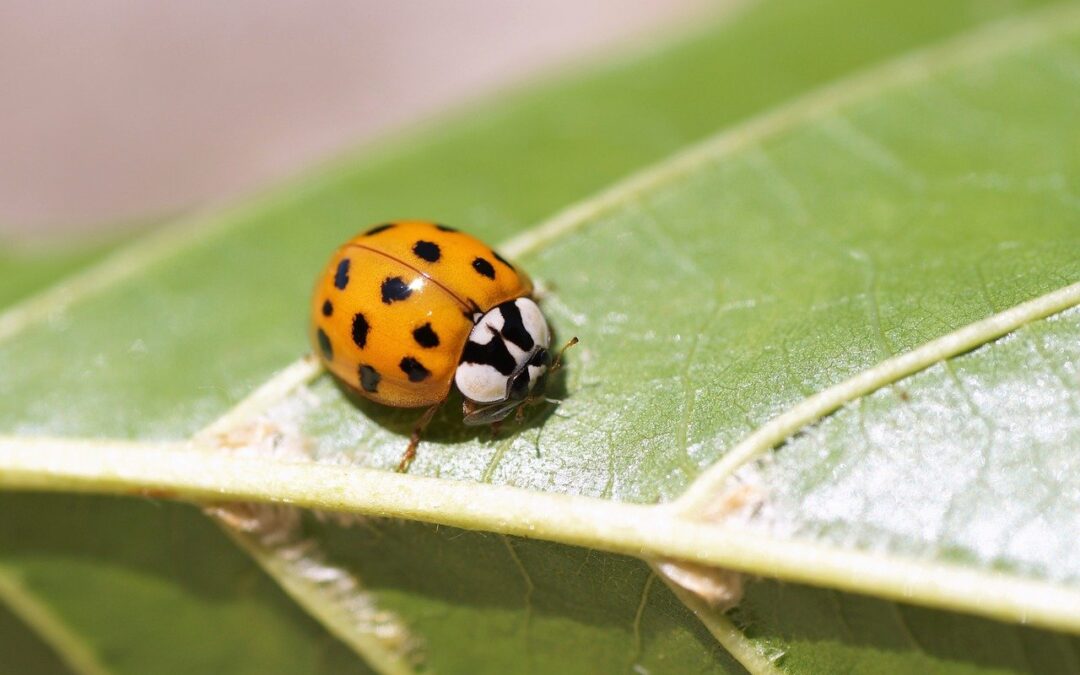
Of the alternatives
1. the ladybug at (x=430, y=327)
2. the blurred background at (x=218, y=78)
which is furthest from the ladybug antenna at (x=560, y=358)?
the blurred background at (x=218, y=78)

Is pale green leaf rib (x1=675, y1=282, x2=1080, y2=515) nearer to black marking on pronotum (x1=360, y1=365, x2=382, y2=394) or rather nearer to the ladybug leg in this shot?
the ladybug leg

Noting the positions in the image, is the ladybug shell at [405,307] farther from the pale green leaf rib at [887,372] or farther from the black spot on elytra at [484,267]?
the pale green leaf rib at [887,372]

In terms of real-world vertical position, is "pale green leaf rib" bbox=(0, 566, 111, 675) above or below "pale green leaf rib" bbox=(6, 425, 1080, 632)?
below

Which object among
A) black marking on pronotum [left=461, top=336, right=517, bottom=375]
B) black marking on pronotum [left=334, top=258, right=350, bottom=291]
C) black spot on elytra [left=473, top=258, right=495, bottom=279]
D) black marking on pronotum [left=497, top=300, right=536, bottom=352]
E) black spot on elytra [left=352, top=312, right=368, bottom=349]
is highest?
black marking on pronotum [left=334, top=258, right=350, bottom=291]

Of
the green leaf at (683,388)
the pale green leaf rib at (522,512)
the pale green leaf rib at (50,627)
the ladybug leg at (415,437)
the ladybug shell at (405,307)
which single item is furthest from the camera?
the pale green leaf rib at (50,627)

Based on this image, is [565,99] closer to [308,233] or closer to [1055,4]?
[308,233]

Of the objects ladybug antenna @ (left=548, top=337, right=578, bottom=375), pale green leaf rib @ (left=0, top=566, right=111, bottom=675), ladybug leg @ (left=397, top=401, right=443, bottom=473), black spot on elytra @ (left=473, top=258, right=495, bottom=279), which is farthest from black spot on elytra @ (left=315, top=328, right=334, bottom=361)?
pale green leaf rib @ (left=0, top=566, right=111, bottom=675)

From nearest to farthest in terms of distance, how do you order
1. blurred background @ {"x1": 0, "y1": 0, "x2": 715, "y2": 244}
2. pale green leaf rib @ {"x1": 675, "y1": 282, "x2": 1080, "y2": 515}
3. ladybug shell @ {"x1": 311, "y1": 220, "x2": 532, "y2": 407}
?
pale green leaf rib @ {"x1": 675, "y1": 282, "x2": 1080, "y2": 515}
ladybug shell @ {"x1": 311, "y1": 220, "x2": 532, "y2": 407}
blurred background @ {"x1": 0, "y1": 0, "x2": 715, "y2": 244}

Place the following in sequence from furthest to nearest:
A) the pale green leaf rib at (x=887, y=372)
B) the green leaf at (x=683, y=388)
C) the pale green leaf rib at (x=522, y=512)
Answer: the pale green leaf rib at (x=887, y=372) < the green leaf at (x=683, y=388) < the pale green leaf rib at (x=522, y=512)

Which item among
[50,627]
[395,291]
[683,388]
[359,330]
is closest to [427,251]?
[395,291]
